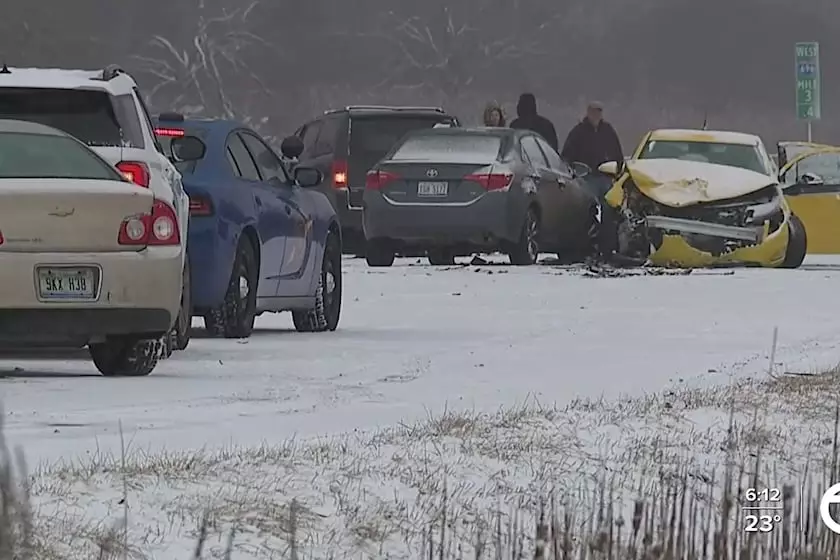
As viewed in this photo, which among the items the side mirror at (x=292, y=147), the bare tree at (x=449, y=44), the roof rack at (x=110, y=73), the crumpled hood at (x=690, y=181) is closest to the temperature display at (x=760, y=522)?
the roof rack at (x=110, y=73)

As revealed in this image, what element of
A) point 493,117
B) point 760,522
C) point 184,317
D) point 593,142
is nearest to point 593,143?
point 593,142

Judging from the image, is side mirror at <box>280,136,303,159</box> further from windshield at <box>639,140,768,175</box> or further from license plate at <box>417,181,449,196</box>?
windshield at <box>639,140,768,175</box>

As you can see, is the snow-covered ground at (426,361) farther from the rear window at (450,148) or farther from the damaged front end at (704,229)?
the rear window at (450,148)

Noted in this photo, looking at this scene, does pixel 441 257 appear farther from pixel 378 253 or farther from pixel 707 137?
pixel 707 137

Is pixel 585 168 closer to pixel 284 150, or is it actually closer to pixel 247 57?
pixel 284 150

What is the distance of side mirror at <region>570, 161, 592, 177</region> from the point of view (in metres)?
23.5

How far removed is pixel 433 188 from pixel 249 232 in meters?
8.59

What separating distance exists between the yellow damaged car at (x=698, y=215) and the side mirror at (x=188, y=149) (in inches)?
375

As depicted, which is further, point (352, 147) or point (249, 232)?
point (352, 147)

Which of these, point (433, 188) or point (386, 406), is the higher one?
point (386, 406)

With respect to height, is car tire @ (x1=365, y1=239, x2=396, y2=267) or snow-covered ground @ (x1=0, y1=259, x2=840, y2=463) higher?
snow-covered ground @ (x1=0, y1=259, x2=840, y2=463)

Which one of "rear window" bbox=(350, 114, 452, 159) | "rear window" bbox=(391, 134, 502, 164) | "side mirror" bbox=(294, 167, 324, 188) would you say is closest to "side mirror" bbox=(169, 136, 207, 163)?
"side mirror" bbox=(294, 167, 324, 188)

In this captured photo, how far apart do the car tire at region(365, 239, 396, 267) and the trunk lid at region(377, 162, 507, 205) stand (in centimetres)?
59

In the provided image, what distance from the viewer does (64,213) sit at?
10633mm
